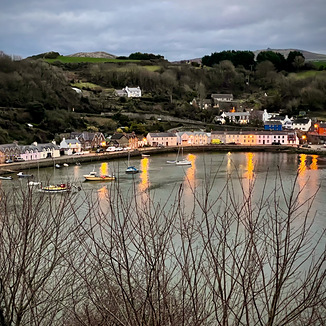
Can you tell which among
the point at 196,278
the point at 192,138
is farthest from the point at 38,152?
the point at 196,278

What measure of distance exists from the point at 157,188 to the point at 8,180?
5.20 metres

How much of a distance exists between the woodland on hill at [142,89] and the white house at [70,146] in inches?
68.6

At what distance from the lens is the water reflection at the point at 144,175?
39.4 feet

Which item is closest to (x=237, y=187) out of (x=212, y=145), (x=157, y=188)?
(x=157, y=188)

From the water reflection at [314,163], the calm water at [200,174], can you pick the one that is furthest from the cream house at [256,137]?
the water reflection at [314,163]

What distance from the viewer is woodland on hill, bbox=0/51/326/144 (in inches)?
968

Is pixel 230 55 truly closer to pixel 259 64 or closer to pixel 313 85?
pixel 259 64

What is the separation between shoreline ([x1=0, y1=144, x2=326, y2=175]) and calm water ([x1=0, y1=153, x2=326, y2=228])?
693 millimetres

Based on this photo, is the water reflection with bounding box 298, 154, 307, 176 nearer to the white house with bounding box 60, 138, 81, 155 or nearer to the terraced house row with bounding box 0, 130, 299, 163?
the terraced house row with bounding box 0, 130, 299, 163

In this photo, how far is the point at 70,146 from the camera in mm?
20516

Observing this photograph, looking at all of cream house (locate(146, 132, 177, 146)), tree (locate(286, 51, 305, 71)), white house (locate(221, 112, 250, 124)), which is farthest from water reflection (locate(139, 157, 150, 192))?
tree (locate(286, 51, 305, 71))

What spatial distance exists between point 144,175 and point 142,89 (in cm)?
2306

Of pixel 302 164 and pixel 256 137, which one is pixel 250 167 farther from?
pixel 256 137

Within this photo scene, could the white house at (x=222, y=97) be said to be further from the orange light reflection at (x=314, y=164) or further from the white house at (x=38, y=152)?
the white house at (x=38, y=152)
